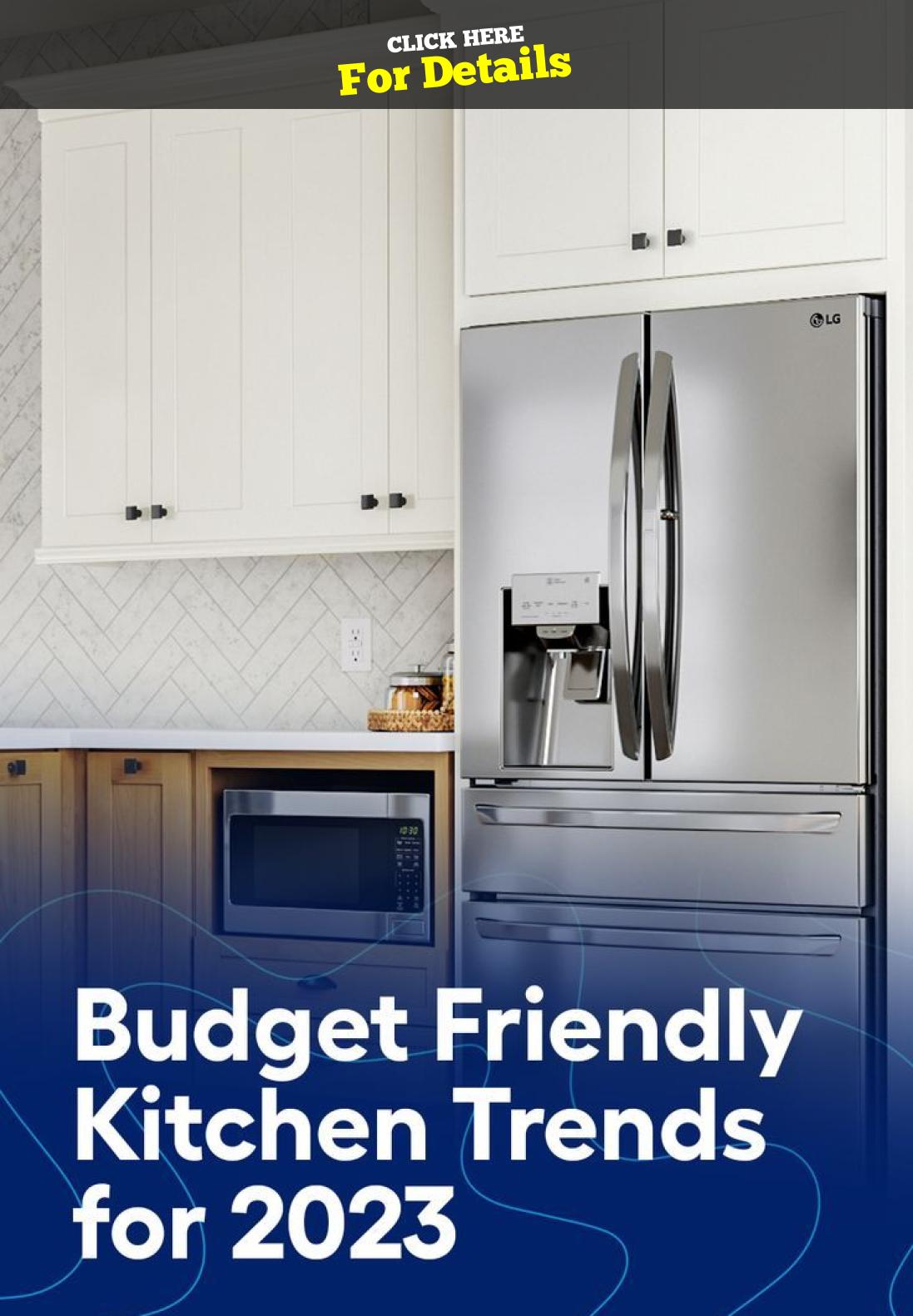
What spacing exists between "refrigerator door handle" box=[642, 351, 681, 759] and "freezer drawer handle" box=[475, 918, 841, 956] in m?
0.29

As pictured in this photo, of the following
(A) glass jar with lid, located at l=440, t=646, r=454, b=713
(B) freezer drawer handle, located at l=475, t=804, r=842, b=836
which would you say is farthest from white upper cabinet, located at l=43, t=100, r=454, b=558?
(B) freezer drawer handle, located at l=475, t=804, r=842, b=836

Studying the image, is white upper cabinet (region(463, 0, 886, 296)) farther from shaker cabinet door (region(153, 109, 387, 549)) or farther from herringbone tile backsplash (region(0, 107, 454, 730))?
herringbone tile backsplash (region(0, 107, 454, 730))

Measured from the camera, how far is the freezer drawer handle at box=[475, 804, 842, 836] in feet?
8.61

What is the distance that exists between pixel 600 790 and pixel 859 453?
0.68 m

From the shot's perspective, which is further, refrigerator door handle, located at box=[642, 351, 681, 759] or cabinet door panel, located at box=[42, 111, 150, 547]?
cabinet door panel, located at box=[42, 111, 150, 547]

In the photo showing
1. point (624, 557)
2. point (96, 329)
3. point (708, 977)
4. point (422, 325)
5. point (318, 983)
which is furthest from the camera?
point (96, 329)

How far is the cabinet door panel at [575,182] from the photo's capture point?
2809 millimetres

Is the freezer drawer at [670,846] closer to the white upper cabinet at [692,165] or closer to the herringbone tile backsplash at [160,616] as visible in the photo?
the herringbone tile backsplash at [160,616]

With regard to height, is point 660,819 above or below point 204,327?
below

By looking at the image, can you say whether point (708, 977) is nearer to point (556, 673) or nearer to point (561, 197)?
point (556, 673)

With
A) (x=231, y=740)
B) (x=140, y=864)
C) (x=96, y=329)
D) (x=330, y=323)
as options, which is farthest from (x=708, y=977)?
(x=96, y=329)

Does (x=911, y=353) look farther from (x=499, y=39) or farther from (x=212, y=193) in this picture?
(x=212, y=193)

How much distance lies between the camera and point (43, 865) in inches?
126

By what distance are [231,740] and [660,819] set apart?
82 centimetres
